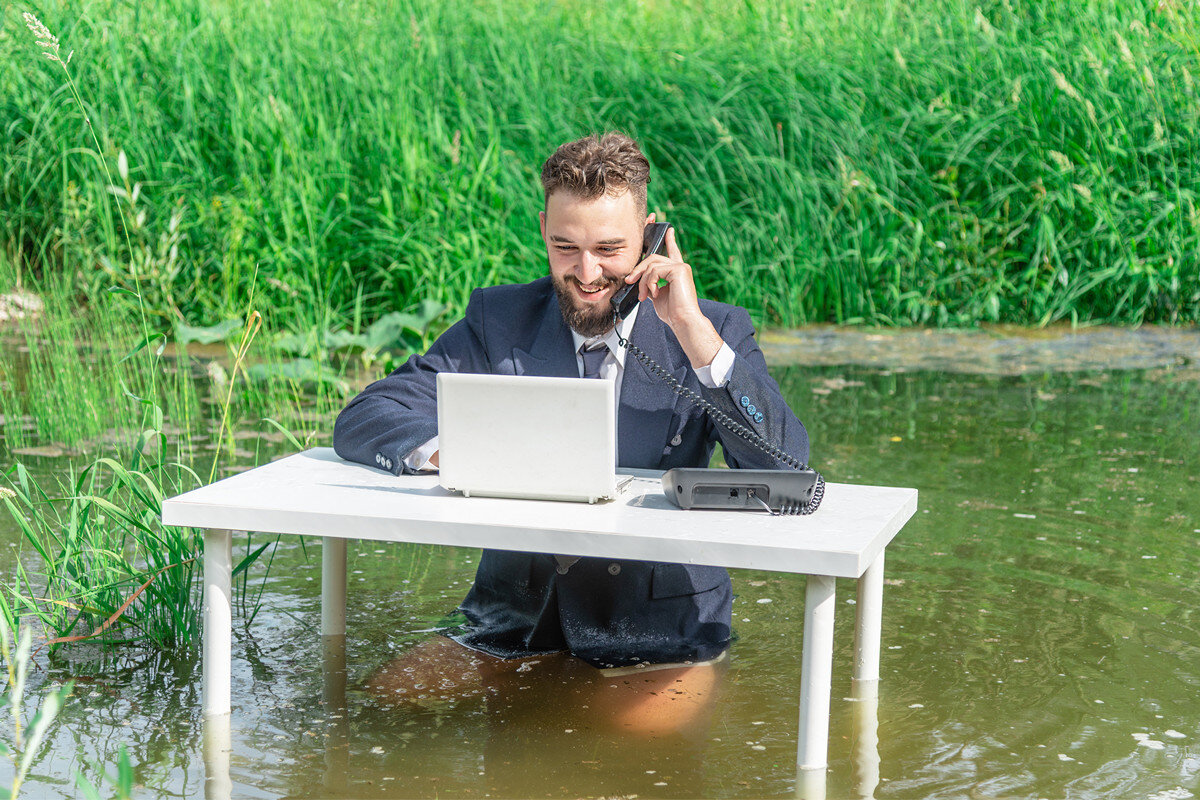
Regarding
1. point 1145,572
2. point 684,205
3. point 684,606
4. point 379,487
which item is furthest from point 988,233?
point 379,487

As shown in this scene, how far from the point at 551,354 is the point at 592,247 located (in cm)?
33

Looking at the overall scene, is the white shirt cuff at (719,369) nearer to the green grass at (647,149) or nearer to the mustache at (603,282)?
the mustache at (603,282)

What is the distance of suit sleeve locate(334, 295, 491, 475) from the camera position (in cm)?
322

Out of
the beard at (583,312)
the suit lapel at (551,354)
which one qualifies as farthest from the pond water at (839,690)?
the beard at (583,312)

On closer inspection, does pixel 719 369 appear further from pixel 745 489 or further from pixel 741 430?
pixel 745 489

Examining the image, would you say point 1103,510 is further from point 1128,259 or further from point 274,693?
point 1128,259

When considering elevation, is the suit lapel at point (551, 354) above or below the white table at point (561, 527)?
above

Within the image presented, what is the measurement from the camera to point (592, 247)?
335cm

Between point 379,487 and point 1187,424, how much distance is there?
15.8 feet

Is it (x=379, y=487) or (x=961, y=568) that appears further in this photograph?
(x=961, y=568)

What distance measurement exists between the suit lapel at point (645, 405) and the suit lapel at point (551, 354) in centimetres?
15

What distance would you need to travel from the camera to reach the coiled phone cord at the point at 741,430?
286 centimetres

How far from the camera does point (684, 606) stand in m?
3.58

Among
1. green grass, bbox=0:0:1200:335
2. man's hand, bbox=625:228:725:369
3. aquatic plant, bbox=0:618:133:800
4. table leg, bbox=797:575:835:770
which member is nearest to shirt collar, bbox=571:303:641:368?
man's hand, bbox=625:228:725:369
